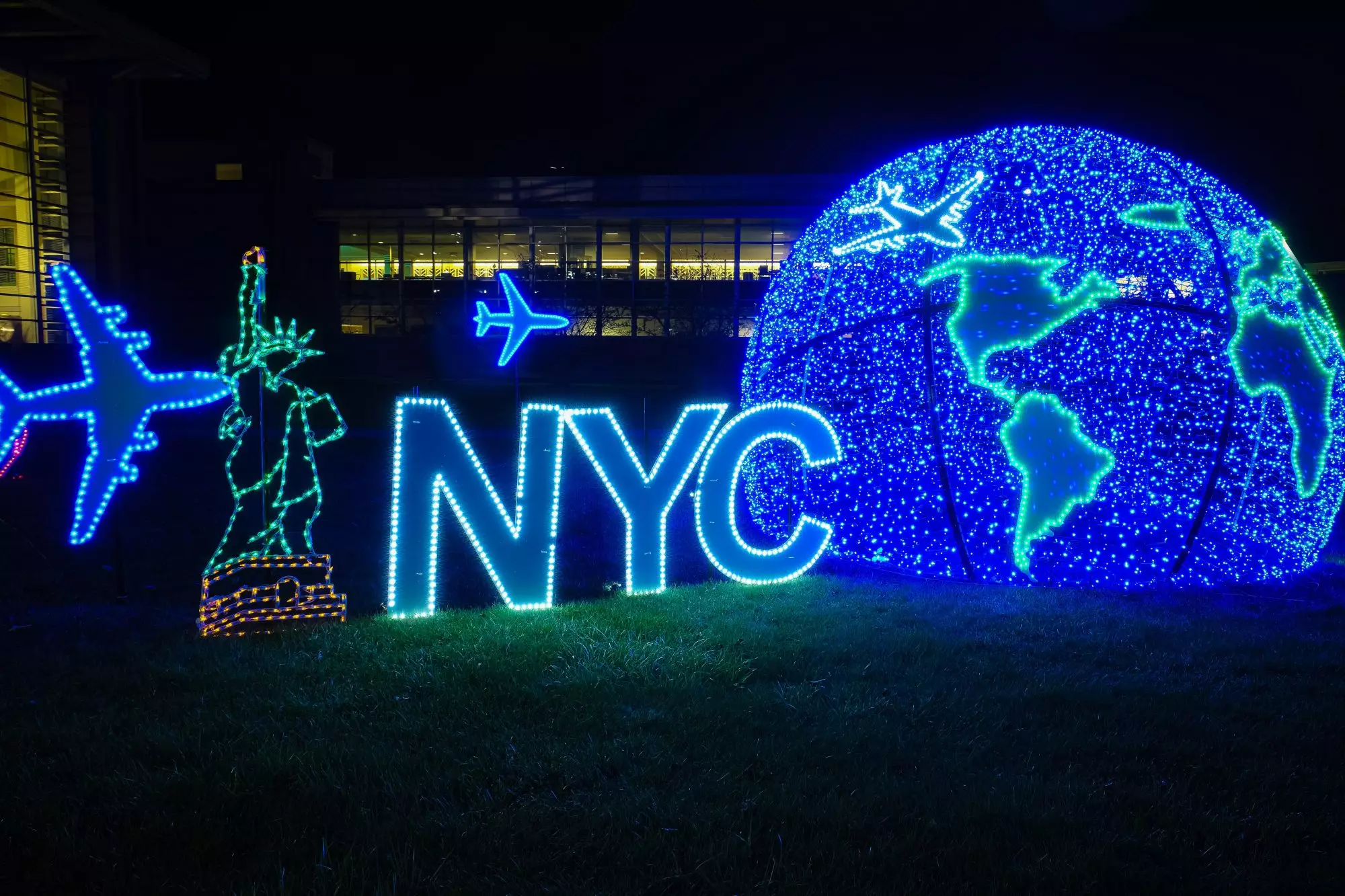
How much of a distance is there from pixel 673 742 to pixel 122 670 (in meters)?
2.86

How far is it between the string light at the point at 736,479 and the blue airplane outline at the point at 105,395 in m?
3.14

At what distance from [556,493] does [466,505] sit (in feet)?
1.95

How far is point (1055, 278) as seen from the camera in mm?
6051

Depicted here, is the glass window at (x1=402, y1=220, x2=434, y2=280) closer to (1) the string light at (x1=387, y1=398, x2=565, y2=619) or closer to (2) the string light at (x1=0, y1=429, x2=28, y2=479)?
(2) the string light at (x1=0, y1=429, x2=28, y2=479)

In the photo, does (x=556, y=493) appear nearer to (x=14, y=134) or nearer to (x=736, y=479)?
(x=736, y=479)

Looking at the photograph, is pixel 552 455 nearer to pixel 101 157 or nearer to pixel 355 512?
pixel 355 512

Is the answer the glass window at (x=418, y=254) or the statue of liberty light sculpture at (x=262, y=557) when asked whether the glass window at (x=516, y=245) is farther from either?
the statue of liberty light sculpture at (x=262, y=557)

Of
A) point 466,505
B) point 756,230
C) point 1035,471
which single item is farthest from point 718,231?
point 466,505

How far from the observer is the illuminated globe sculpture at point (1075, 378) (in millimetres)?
5922

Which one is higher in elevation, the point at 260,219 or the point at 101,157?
the point at 260,219

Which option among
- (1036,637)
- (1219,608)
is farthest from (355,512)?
(1219,608)

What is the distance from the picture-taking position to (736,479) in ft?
21.4

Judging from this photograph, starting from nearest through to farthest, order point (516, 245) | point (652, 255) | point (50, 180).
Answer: point (50, 180) → point (652, 255) → point (516, 245)

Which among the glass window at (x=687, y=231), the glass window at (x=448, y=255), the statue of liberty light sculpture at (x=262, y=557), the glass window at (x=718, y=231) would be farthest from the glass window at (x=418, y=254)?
the statue of liberty light sculpture at (x=262, y=557)
